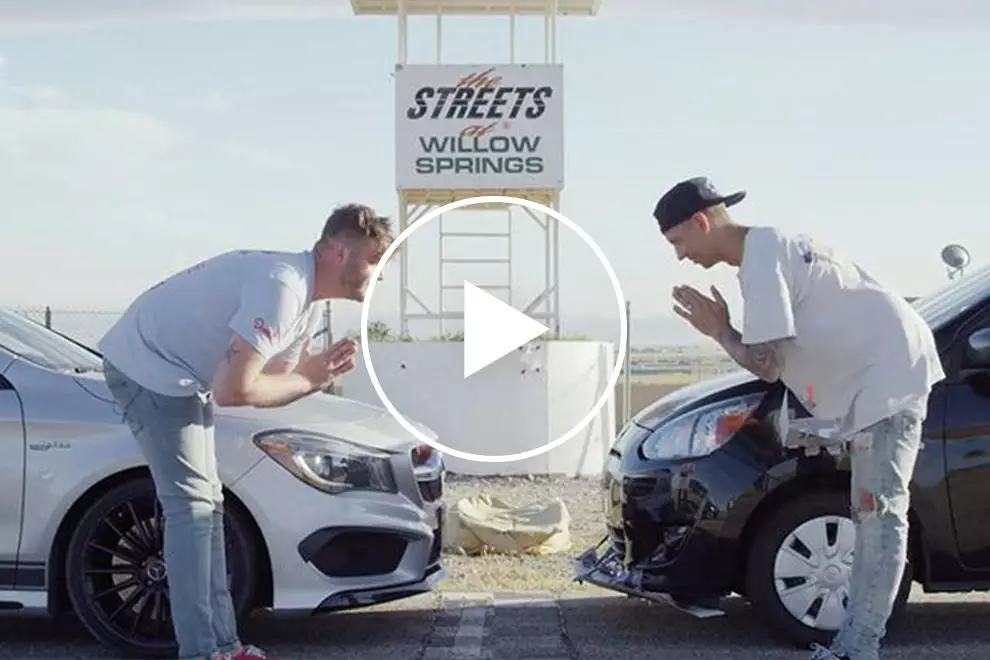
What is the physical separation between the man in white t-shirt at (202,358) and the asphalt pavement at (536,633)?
91 centimetres

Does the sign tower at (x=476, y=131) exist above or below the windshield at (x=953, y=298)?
above

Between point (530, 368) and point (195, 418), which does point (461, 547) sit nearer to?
point (195, 418)

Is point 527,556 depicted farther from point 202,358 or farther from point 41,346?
point 202,358


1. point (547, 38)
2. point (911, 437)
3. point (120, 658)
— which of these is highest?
point (547, 38)

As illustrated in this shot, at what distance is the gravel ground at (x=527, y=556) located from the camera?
24.0 feet

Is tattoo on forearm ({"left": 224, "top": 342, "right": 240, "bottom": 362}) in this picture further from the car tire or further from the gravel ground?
the gravel ground

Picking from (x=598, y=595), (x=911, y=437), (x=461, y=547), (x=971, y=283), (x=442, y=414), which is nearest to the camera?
(x=911, y=437)

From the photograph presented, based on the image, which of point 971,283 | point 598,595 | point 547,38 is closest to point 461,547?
point 598,595

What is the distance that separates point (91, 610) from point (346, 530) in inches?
44.0

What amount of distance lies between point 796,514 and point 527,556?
284 centimetres

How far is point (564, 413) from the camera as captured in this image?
1289cm

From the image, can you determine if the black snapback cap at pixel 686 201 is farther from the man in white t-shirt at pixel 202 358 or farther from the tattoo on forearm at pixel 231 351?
the tattoo on forearm at pixel 231 351

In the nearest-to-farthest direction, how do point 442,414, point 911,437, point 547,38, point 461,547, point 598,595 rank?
point 911,437 → point 598,595 → point 461,547 → point 442,414 → point 547,38

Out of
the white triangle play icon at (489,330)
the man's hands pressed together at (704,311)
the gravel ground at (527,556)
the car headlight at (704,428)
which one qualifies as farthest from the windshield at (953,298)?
the white triangle play icon at (489,330)
